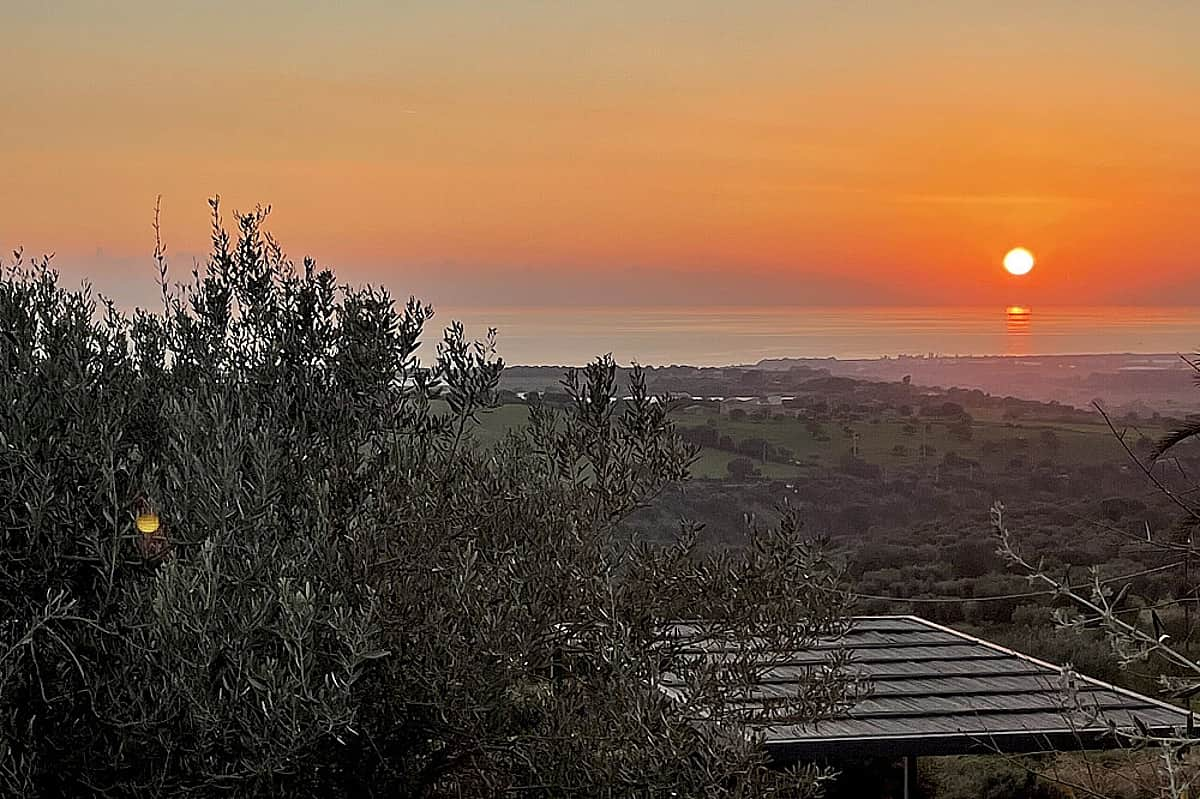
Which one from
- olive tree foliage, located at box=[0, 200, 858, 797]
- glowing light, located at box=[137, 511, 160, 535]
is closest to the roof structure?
olive tree foliage, located at box=[0, 200, 858, 797]

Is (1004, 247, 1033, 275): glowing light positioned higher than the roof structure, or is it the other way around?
(1004, 247, 1033, 275): glowing light

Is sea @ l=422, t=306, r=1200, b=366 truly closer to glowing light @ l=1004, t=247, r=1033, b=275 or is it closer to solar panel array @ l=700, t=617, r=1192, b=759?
glowing light @ l=1004, t=247, r=1033, b=275

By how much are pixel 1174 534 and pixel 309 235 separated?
4288 mm

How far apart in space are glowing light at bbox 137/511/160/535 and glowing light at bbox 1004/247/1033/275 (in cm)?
747

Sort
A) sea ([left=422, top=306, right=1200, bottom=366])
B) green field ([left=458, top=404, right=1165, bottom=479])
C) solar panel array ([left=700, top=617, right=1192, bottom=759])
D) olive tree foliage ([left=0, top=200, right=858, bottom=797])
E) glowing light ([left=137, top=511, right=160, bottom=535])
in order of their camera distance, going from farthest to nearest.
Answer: green field ([left=458, top=404, right=1165, bottom=479]), sea ([left=422, top=306, right=1200, bottom=366]), solar panel array ([left=700, top=617, right=1192, bottom=759]), glowing light ([left=137, top=511, right=160, bottom=535]), olive tree foliage ([left=0, top=200, right=858, bottom=797])

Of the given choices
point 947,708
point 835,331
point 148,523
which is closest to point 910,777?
point 947,708

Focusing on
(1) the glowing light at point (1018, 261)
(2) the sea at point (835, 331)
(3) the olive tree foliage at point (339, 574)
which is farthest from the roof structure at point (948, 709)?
(1) the glowing light at point (1018, 261)

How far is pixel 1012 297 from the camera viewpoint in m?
10.1

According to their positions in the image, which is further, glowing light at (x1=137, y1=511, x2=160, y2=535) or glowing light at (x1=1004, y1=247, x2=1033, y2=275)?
glowing light at (x1=1004, y1=247, x2=1033, y2=275)

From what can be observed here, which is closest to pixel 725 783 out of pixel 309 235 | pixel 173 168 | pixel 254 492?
pixel 254 492

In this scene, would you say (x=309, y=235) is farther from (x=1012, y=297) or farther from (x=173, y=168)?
(x=1012, y=297)

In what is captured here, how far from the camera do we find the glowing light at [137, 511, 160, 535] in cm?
341

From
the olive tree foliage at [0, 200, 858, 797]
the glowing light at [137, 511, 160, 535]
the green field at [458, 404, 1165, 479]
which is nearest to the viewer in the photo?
the olive tree foliage at [0, 200, 858, 797]

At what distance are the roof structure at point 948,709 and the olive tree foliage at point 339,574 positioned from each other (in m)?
0.76
